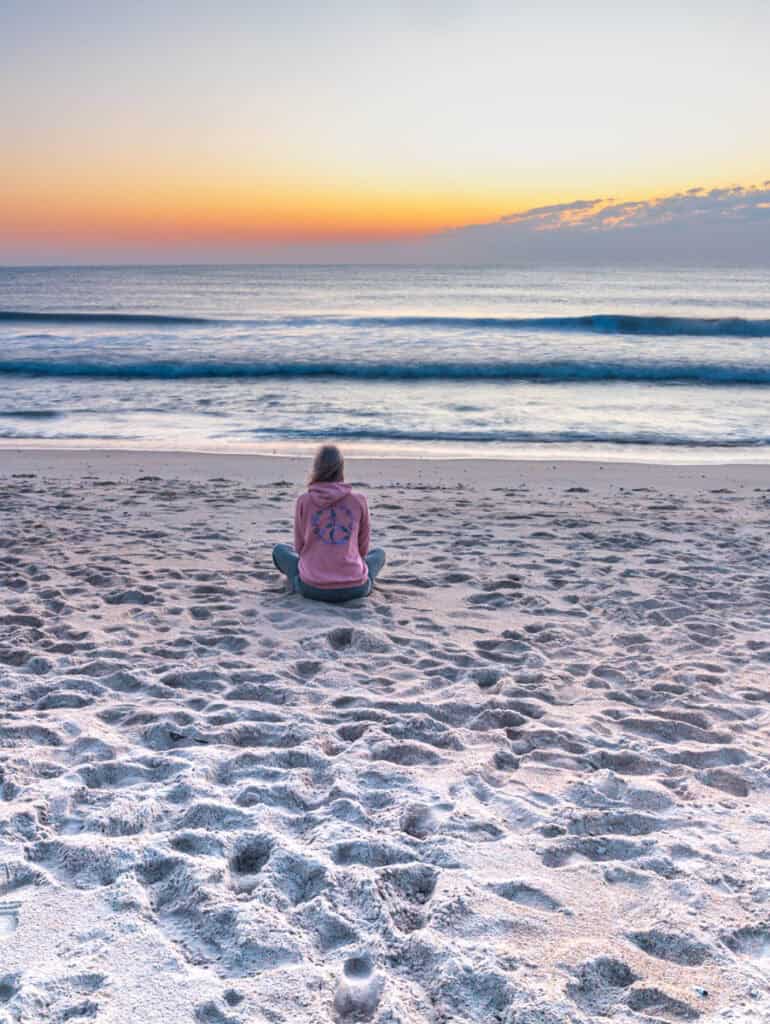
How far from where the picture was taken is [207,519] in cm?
739

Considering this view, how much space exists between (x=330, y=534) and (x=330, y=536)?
0.5 inches

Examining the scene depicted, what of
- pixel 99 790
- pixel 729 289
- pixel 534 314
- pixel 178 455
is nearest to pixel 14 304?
pixel 534 314

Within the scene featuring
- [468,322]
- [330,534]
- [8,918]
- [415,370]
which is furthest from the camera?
[468,322]

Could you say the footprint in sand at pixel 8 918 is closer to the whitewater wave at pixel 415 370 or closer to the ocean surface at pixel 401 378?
the ocean surface at pixel 401 378

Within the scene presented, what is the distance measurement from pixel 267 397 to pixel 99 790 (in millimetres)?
13830

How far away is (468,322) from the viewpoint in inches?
1271

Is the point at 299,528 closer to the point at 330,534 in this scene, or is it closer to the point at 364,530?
the point at 330,534

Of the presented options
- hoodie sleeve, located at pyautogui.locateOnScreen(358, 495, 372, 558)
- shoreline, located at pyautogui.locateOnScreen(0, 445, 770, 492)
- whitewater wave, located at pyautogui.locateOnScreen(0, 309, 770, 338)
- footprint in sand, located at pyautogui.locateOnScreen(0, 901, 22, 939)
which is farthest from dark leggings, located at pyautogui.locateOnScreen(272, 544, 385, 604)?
whitewater wave, located at pyautogui.locateOnScreen(0, 309, 770, 338)

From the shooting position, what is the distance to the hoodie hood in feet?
16.6

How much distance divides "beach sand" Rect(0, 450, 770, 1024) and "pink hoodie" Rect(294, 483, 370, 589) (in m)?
0.20

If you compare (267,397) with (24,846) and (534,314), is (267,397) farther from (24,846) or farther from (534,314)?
(534,314)

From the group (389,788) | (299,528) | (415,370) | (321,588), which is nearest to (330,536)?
(299,528)

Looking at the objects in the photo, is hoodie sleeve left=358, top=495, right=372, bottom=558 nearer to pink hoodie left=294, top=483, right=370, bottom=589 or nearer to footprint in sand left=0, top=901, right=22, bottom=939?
pink hoodie left=294, top=483, right=370, bottom=589

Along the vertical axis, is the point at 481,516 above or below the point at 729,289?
below
